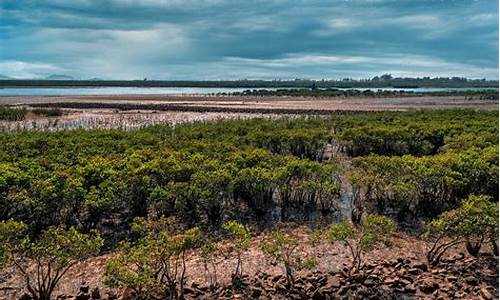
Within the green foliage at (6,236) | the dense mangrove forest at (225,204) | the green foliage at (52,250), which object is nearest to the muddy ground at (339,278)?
the dense mangrove forest at (225,204)

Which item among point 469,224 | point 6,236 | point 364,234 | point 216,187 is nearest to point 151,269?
point 6,236

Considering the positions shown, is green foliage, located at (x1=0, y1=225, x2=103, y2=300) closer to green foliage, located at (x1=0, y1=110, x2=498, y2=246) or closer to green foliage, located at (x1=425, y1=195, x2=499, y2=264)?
green foliage, located at (x1=0, y1=110, x2=498, y2=246)

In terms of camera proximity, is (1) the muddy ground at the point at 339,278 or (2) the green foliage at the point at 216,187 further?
(2) the green foliage at the point at 216,187

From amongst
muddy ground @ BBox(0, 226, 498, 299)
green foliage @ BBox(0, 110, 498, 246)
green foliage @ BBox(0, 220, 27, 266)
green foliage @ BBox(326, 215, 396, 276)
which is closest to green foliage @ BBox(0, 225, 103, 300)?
green foliage @ BBox(0, 220, 27, 266)

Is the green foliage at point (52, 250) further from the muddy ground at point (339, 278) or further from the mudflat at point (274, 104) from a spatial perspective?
the mudflat at point (274, 104)

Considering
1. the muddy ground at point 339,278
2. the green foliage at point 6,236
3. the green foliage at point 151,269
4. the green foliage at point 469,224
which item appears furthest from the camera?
the green foliage at point 469,224

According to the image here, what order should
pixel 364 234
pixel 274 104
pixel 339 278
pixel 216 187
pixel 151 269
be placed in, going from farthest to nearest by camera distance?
1. pixel 274 104
2. pixel 216 187
3. pixel 364 234
4. pixel 339 278
5. pixel 151 269

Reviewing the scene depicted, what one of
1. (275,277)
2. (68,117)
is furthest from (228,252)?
(68,117)

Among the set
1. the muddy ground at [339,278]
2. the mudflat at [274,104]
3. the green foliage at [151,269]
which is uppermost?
the mudflat at [274,104]

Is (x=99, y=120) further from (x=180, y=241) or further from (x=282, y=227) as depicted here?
(x=180, y=241)

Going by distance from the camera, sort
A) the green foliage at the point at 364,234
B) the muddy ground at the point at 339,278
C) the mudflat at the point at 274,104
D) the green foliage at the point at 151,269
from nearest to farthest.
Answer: the green foliage at the point at 151,269 < the muddy ground at the point at 339,278 < the green foliage at the point at 364,234 < the mudflat at the point at 274,104

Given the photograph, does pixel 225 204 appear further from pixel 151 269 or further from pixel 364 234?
pixel 364 234
